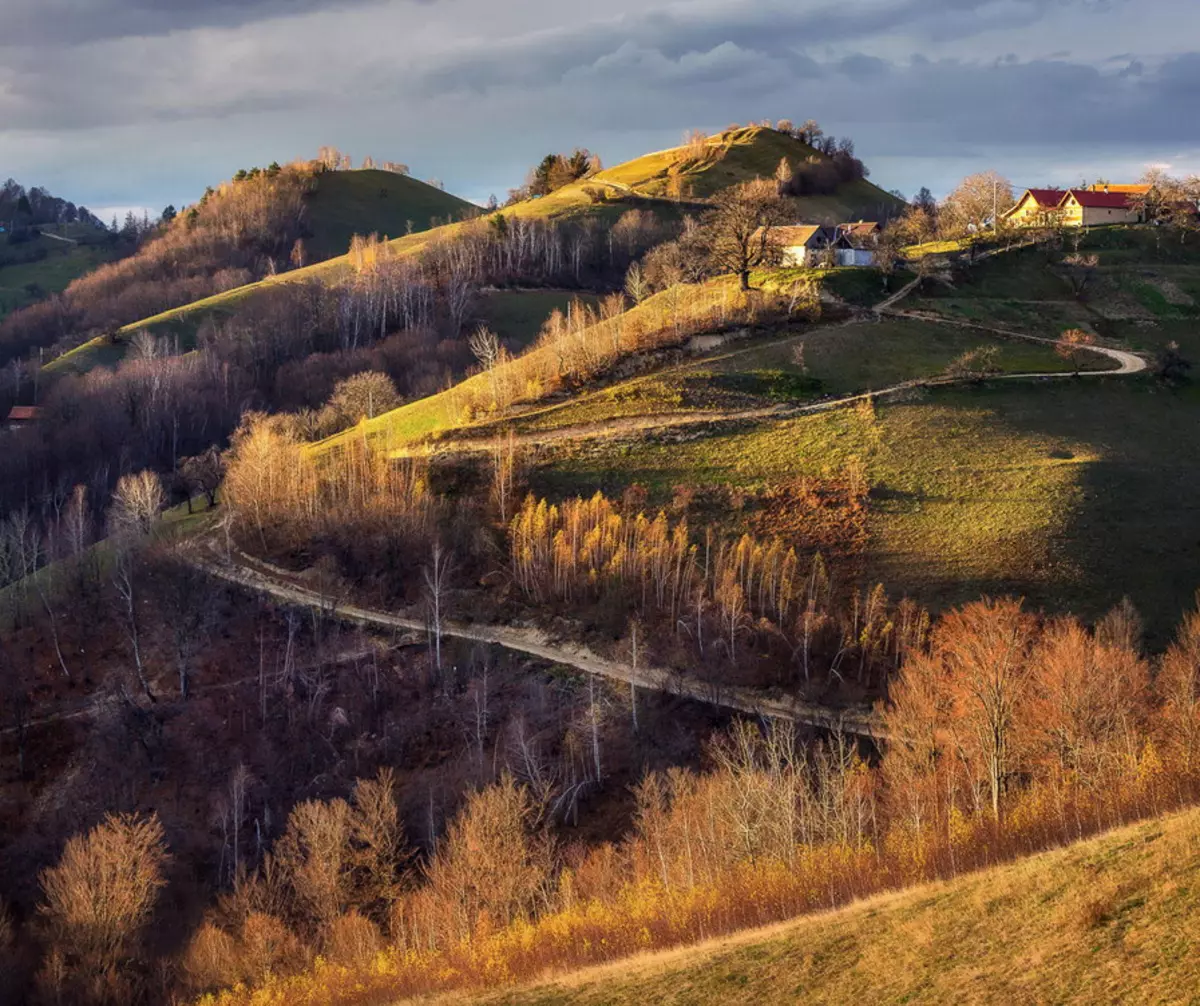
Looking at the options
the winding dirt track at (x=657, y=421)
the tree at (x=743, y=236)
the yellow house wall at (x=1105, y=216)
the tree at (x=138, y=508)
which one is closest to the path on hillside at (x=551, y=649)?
the tree at (x=138, y=508)

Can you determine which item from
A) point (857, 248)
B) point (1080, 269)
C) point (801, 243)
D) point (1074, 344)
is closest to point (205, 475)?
point (801, 243)

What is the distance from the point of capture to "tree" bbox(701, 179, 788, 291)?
95.8 meters

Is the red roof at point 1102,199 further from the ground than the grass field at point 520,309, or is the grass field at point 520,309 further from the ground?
the red roof at point 1102,199

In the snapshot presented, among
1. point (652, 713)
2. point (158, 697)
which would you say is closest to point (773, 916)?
point (652, 713)

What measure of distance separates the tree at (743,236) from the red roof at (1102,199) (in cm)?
4823

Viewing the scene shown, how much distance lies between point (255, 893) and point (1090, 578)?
45420 mm

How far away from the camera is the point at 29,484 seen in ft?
349

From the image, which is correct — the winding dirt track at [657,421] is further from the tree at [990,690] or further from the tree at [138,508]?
the tree at [990,690]

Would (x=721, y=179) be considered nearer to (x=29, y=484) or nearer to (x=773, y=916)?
(x=29, y=484)

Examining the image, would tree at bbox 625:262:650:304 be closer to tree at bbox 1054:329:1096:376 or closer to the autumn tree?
tree at bbox 1054:329:1096:376

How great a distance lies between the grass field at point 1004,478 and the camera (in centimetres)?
5809

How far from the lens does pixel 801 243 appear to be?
355ft

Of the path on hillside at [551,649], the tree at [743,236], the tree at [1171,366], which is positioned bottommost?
the path on hillside at [551,649]

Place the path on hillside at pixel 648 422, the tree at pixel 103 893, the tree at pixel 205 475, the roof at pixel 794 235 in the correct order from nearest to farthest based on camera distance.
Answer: the tree at pixel 103 893, the path on hillside at pixel 648 422, the tree at pixel 205 475, the roof at pixel 794 235
